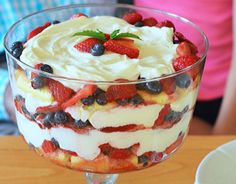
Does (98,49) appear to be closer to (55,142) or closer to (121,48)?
(121,48)

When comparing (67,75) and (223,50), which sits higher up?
(67,75)

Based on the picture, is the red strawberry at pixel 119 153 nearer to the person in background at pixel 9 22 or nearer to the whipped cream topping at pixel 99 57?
the whipped cream topping at pixel 99 57

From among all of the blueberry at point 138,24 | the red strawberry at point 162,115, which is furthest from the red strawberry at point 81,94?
the blueberry at point 138,24

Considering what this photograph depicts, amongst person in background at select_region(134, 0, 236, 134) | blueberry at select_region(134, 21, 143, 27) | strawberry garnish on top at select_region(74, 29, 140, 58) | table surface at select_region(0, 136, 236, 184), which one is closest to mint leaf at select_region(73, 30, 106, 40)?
strawberry garnish on top at select_region(74, 29, 140, 58)

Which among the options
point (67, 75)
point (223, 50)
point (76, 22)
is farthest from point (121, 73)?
point (223, 50)

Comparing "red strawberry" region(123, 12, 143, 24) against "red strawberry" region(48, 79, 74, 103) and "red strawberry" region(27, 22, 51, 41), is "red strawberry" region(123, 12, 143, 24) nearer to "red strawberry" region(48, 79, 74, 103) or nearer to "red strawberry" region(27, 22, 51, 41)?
"red strawberry" region(27, 22, 51, 41)

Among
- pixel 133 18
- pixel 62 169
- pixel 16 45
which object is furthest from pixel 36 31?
pixel 62 169

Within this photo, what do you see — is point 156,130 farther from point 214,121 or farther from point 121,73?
point 214,121
